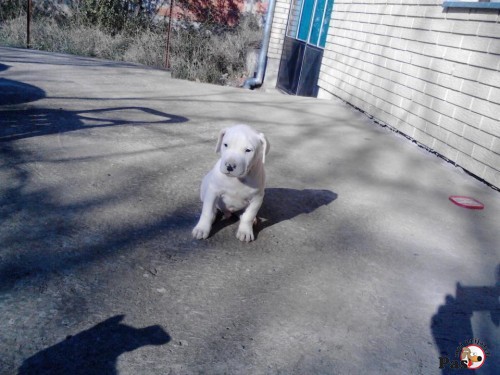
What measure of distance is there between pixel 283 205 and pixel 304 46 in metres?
8.40

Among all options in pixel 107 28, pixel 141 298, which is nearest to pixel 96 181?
pixel 141 298

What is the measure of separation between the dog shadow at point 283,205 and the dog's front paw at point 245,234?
0.41ft

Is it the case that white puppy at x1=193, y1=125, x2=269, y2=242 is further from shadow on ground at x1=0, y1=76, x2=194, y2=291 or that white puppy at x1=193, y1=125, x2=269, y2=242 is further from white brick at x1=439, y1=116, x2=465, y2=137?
white brick at x1=439, y1=116, x2=465, y2=137

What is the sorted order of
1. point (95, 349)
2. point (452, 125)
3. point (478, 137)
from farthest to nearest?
point (452, 125) < point (478, 137) < point (95, 349)

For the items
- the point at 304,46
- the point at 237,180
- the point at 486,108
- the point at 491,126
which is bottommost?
the point at 237,180

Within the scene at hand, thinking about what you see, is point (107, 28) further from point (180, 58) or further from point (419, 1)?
point (419, 1)

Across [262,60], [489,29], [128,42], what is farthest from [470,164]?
[128,42]

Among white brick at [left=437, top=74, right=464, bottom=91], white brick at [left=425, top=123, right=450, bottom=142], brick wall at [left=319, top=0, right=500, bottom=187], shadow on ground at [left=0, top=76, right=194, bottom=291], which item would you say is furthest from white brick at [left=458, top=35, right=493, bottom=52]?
shadow on ground at [left=0, top=76, right=194, bottom=291]

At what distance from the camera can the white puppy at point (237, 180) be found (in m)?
2.62

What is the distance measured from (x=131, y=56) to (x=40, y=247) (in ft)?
37.2

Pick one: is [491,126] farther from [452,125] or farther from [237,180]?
[237,180]

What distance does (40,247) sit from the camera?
2523 mm

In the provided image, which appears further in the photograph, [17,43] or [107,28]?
[107,28]

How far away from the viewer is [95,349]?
72.9 inches
